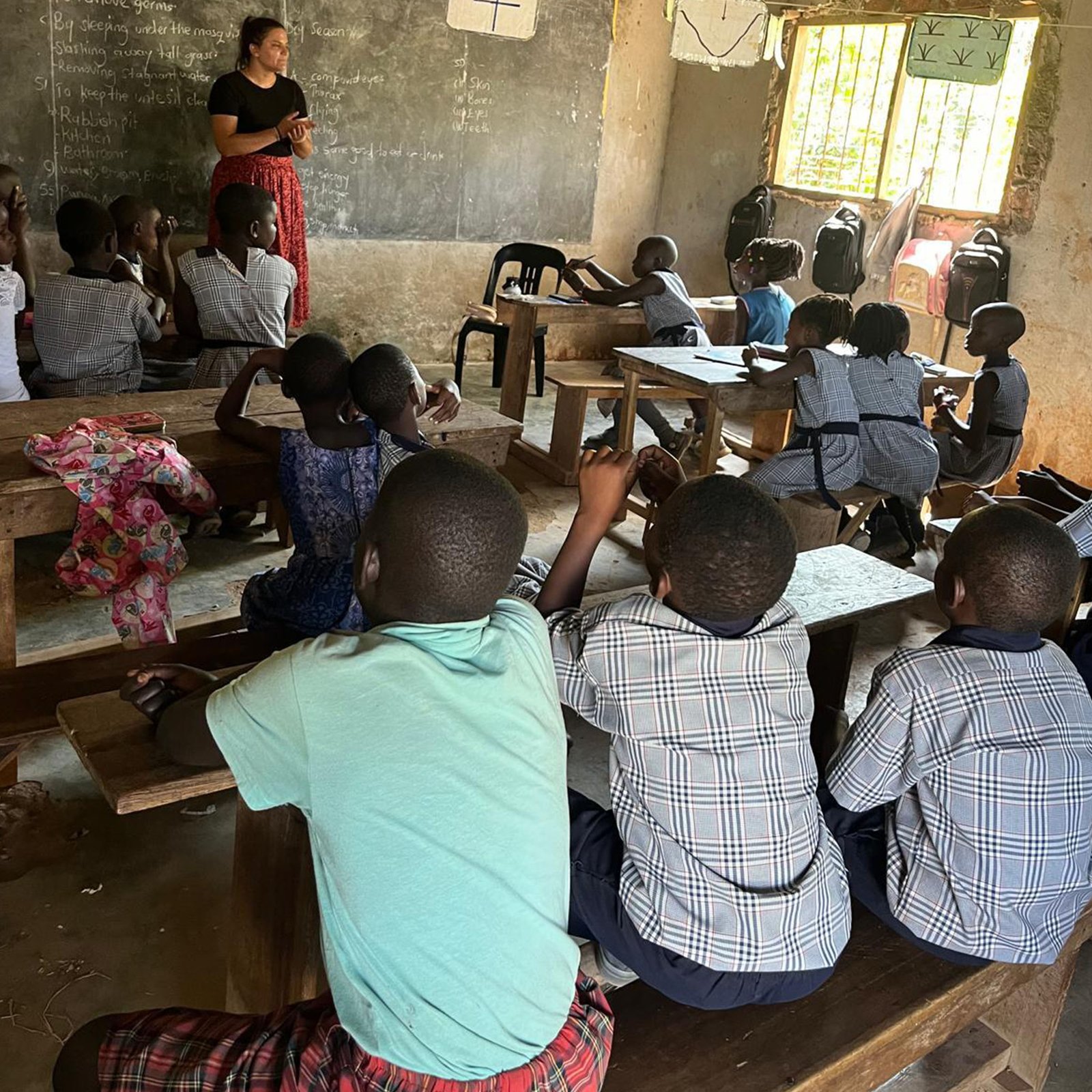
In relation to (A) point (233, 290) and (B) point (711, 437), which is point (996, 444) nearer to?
(B) point (711, 437)

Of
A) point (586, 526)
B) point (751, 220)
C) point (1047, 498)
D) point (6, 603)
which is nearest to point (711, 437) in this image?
point (1047, 498)

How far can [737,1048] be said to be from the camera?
163 cm

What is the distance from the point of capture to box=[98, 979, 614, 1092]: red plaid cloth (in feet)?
4.09

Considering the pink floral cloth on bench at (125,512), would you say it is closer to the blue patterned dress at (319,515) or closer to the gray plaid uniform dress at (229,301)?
the blue patterned dress at (319,515)

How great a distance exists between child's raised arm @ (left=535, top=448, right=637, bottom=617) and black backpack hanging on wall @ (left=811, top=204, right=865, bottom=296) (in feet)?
17.6

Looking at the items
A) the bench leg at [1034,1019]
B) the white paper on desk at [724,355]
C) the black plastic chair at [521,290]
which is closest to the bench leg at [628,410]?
the white paper on desk at [724,355]

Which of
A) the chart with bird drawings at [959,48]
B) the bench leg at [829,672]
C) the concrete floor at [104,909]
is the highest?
the chart with bird drawings at [959,48]

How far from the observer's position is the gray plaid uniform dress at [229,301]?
4.00m

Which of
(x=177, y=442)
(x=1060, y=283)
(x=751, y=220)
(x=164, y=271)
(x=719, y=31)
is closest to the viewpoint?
(x=177, y=442)

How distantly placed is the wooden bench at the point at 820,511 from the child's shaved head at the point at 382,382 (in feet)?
6.51

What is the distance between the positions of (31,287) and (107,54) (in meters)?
1.67

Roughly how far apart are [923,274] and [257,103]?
11.9 ft

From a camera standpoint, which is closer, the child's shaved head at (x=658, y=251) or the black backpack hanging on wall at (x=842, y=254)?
the child's shaved head at (x=658, y=251)

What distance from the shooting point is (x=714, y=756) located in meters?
1.56
